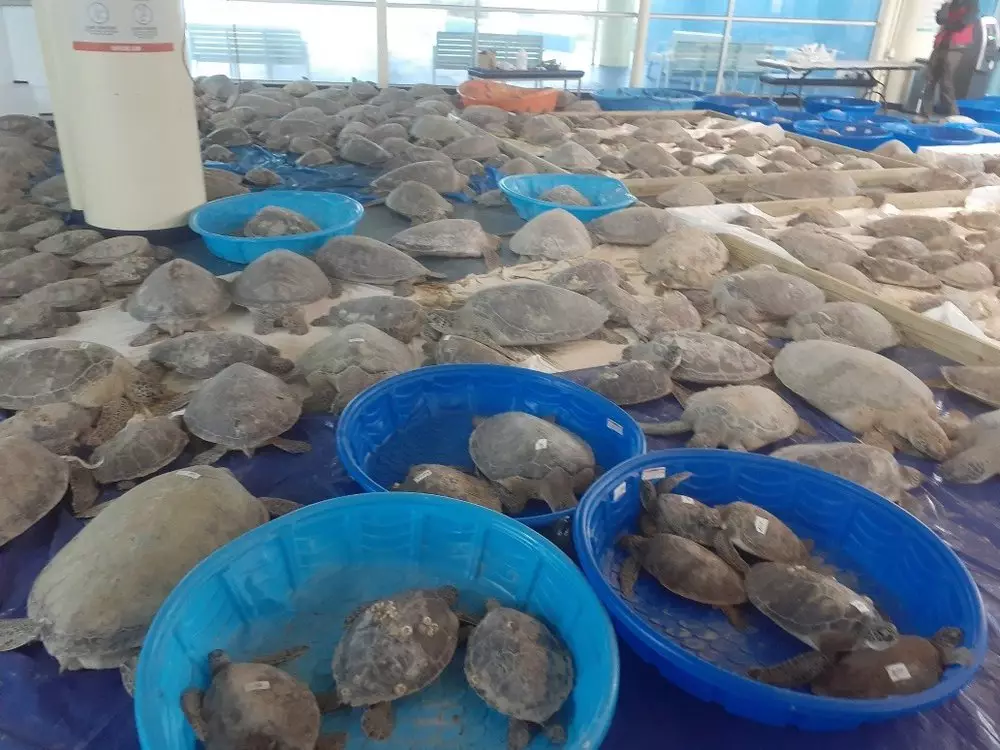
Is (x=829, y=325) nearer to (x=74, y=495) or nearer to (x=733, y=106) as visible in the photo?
(x=74, y=495)

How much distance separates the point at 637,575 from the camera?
1.41 meters

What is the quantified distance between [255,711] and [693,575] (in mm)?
801

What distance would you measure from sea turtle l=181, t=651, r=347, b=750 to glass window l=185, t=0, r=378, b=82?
7362 millimetres

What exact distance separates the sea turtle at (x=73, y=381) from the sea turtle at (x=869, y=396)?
1.92 meters

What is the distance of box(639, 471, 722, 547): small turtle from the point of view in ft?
4.57

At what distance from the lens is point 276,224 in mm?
2979

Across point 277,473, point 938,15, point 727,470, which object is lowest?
point 277,473

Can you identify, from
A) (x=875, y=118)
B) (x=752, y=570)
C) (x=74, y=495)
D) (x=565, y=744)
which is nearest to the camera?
(x=565, y=744)

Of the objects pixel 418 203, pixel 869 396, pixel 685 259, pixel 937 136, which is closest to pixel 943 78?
pixel 937 136

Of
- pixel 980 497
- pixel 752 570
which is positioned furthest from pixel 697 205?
pixel 752 570

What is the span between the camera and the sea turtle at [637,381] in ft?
6.59

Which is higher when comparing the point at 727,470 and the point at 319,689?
the point at 727,470

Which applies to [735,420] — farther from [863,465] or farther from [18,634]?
[18,634]

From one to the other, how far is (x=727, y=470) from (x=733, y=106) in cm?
643
